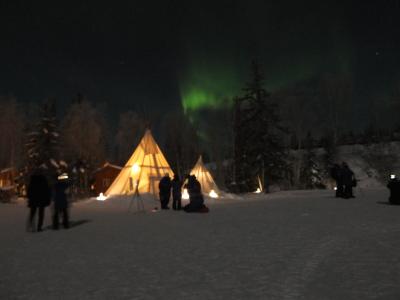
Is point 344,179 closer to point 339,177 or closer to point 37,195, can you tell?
point 339,177

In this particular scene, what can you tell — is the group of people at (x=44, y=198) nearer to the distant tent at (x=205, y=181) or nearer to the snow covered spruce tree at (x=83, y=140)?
the distant tent at (x=205, y=181)

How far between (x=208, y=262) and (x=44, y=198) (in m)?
6.33

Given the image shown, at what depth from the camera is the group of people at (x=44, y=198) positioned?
10.2m

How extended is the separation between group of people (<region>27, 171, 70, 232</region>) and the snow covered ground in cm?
55

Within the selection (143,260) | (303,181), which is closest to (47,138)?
(303,181)

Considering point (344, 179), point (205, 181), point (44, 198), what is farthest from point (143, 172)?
point (44, 198)

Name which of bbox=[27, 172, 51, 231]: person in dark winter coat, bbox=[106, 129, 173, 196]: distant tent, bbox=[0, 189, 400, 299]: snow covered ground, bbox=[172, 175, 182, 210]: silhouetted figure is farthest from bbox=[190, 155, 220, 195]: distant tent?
bbox=[0, 189, 400, 299]: snow covered ground

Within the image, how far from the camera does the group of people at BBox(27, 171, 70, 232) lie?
1025 centimetres

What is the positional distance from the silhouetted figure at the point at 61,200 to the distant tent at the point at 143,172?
13.6m

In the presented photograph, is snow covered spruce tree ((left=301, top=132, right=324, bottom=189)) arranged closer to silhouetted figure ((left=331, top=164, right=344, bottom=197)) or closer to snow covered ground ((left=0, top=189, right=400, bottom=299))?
silhouetted figure ((left=331, top=164, right=344, bottom=197))

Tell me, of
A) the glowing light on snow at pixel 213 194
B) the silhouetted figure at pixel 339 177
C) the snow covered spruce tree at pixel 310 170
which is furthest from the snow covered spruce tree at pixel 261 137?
the silhouetted figure at pixel 339 177

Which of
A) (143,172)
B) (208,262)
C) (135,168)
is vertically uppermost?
(135,168)

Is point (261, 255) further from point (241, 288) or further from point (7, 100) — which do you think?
point (7, 100)

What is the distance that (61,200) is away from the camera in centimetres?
1088
